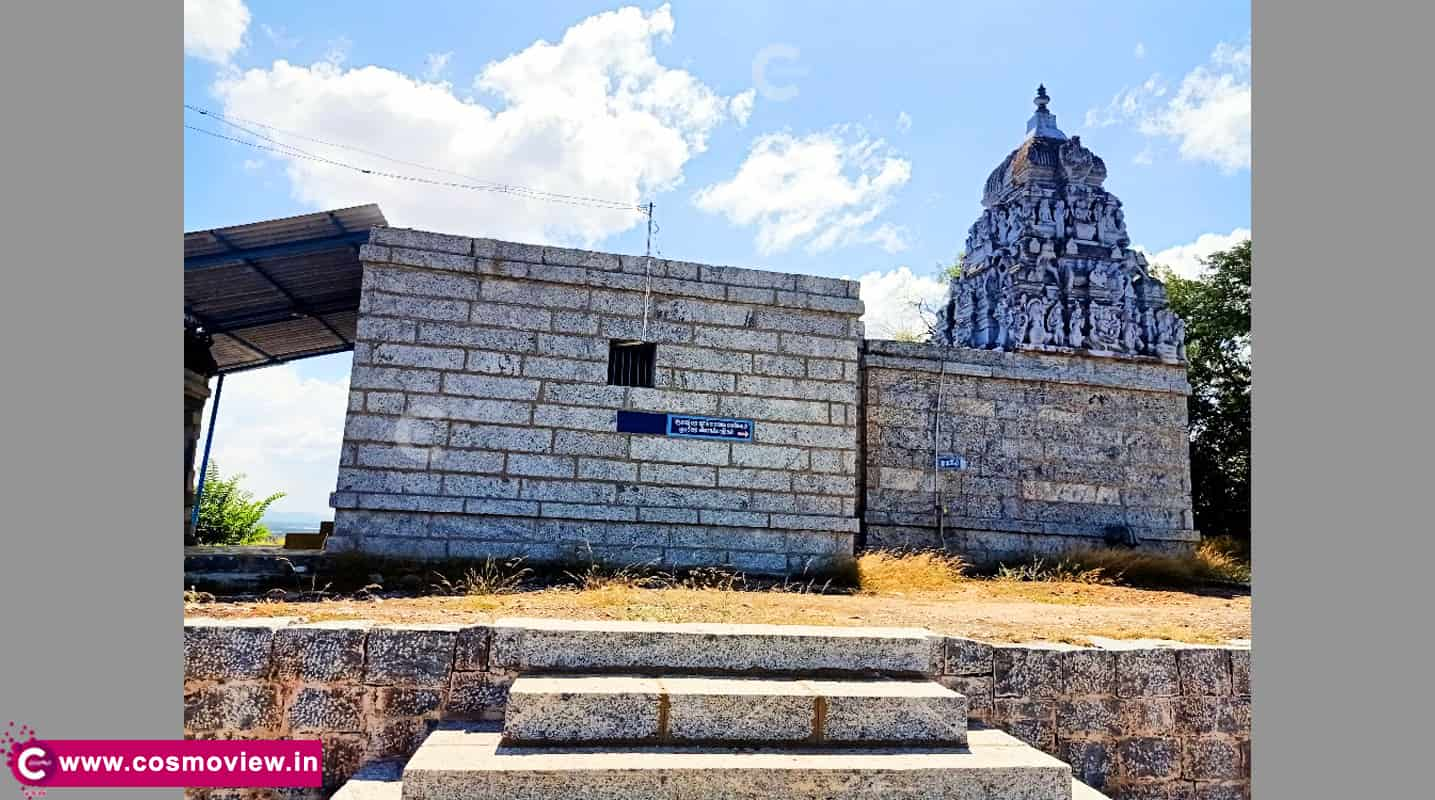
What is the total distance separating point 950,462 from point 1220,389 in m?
13.2

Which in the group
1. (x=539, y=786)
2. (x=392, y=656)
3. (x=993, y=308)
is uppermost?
(x=993, y=308)

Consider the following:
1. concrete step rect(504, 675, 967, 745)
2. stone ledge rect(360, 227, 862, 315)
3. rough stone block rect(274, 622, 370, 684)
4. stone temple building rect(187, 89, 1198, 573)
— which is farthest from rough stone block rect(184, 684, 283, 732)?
stone ledge rect(360, 227, 862, 315)

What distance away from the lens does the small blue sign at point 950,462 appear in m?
11.9

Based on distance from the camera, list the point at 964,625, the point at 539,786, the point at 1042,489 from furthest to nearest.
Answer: the point at 1042,489 → the point at 964,625 → the point at 539,786

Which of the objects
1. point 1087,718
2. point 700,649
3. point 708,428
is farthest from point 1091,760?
point 708,428

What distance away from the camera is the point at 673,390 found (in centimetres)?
975

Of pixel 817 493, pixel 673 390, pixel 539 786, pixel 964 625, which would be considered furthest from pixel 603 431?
pixel 539 786

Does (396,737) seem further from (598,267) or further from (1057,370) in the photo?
(1057,370)

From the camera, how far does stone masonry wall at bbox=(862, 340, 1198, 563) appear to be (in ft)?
38.4

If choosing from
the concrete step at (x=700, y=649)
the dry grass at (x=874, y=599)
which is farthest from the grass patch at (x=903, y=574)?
the concrete step at (x=700, y=649)

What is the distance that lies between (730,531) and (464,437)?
312 cm

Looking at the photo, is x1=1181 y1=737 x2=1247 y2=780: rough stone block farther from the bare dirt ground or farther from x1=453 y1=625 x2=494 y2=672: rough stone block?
x1=453 y1=625 x2=494 y2=672: rough stone block

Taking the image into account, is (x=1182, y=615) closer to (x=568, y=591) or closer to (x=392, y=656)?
(x=568, y=591)

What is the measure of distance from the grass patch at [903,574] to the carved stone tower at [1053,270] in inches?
171
